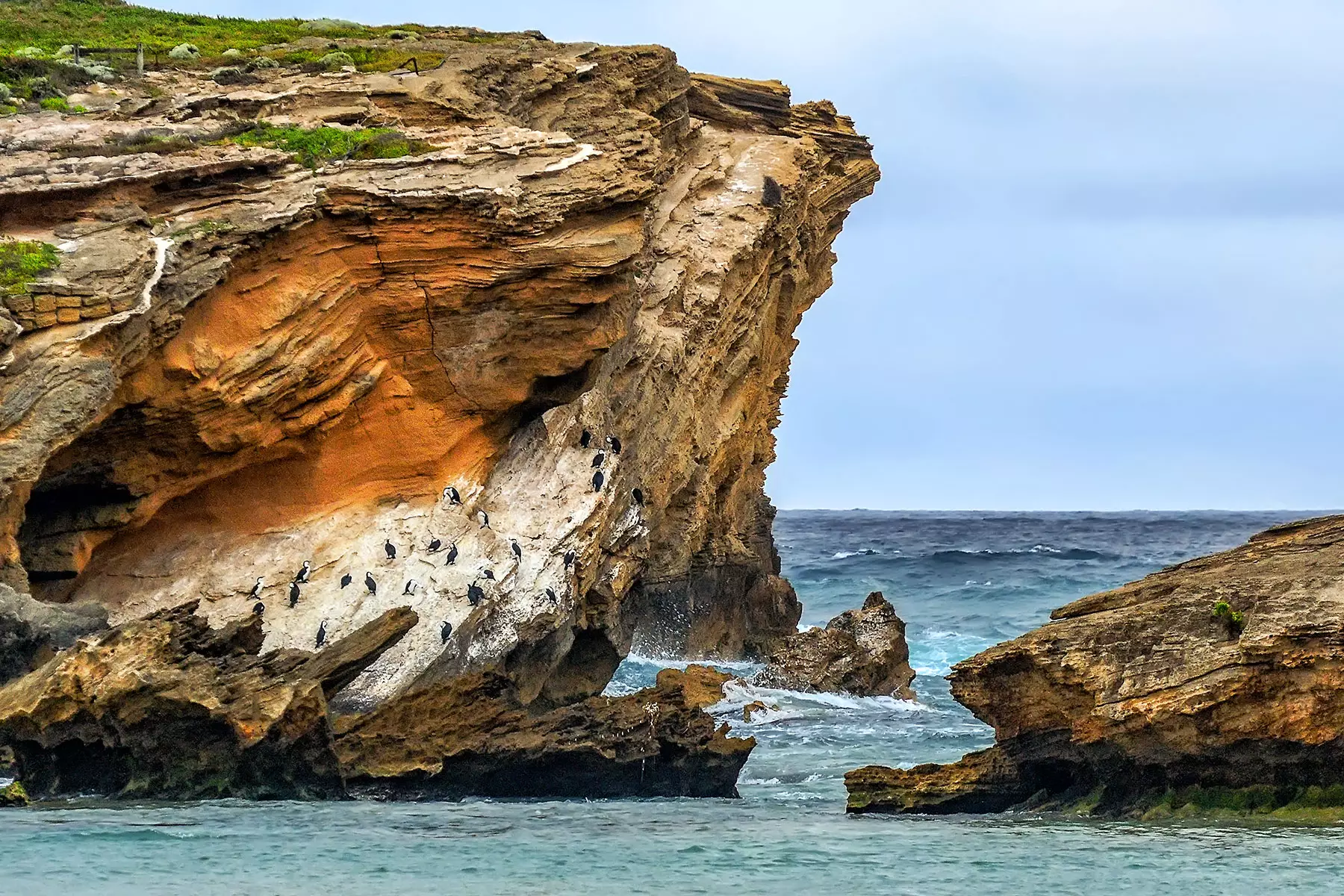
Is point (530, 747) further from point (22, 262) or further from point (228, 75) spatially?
point (228, 75)

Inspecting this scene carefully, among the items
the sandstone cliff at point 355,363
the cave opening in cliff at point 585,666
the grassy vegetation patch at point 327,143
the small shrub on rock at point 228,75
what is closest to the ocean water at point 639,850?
the cave opening in cliff at point 585,666

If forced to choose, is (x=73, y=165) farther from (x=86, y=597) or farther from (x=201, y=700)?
(x=201, y=700)

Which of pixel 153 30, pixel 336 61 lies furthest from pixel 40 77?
pixel 153 30

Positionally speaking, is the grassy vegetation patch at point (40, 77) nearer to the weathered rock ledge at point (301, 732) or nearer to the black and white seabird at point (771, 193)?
the weathered rock ledge at point (301, 732)

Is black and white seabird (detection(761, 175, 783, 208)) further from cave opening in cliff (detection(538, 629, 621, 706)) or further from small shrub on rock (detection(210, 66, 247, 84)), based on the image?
cave opening in cliff (detection(538, 629, 621, 706))

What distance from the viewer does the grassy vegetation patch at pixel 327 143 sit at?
1153 inches

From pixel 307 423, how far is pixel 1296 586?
50.2ft

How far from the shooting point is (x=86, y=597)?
2691 centimetres

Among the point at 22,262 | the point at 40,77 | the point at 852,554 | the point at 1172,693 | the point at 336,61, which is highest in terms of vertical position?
the point at 336,61

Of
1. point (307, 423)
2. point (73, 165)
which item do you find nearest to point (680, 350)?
point (307, 423)

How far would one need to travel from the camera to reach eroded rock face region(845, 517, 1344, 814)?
756 inches

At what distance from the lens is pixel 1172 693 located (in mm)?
19625

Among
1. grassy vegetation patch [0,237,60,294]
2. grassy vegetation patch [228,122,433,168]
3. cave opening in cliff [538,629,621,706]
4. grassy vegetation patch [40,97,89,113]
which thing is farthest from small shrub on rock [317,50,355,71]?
cave opening in cliff [538,629,621,706]

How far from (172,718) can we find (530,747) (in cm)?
527
